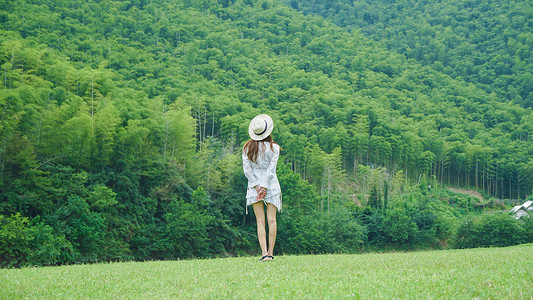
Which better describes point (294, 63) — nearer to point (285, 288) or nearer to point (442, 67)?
point (442, 67)

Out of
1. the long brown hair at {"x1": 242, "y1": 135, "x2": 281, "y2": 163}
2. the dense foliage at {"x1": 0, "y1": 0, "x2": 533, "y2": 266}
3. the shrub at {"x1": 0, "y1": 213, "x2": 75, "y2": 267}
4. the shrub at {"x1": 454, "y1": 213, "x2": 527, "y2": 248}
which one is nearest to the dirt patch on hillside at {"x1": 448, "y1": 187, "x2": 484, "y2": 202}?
the dense foliage at {"x1": 0, "y1": 0, "x2": 533, "y2": 266}

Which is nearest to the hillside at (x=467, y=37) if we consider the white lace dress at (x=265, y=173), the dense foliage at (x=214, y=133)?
the dense foliage at (x=214, y=133)

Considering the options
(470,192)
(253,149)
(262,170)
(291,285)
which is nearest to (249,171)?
(262,170)

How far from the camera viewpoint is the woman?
20.3ft

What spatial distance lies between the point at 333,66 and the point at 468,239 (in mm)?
Result: 56060

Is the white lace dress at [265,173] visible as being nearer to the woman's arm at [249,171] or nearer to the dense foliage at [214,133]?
the woman's arm at [249,171]

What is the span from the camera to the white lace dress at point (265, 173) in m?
6.22

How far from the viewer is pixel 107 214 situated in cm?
2717

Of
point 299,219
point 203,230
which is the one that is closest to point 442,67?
point 299,219

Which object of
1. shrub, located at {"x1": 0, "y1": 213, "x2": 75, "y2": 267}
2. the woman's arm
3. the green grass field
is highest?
the woman's arm

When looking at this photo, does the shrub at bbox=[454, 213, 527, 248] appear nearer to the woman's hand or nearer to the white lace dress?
the white lace dress

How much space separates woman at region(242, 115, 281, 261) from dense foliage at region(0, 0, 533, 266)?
1797 centimetres

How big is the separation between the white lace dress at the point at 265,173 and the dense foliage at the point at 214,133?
18.0m

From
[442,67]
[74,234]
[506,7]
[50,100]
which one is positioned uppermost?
[506,7]
